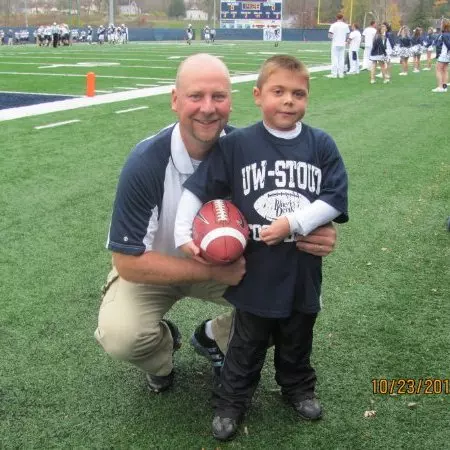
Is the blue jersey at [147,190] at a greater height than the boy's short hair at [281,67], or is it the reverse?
the boy's short hair at [281,67]

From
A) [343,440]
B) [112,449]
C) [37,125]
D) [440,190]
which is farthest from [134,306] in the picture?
[37,125]

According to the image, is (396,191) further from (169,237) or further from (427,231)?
(169,237)

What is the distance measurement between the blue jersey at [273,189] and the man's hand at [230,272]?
0.04 metres

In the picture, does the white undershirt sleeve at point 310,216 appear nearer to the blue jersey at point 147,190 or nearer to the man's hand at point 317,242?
the man's hand at point 317,242

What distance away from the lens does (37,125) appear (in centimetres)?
946

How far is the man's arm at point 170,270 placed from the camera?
8.16ft

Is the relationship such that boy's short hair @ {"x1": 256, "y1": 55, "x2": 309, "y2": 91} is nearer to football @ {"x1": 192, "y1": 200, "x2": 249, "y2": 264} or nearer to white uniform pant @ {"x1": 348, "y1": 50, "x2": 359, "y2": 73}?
football @ {"x1": 192, "y1": 200, "x2": 249, "y2": 264}

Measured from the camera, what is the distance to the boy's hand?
2352 millimetres

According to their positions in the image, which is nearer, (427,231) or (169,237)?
(169,237)

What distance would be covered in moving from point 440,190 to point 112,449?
4.59 meters

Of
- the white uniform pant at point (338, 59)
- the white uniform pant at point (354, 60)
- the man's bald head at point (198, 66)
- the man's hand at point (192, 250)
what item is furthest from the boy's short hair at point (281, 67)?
the white uniform pant at point (354, 60)

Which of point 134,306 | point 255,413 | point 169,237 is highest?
point 169,237

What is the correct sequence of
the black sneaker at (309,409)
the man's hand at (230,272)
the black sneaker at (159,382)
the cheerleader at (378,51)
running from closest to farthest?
the man's hand at (230,272) < the black sneaker at (309,409) < the black sneaker at (159,382) < the cheerleader at (378,51)

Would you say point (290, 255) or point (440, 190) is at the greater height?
point (290, 255)
